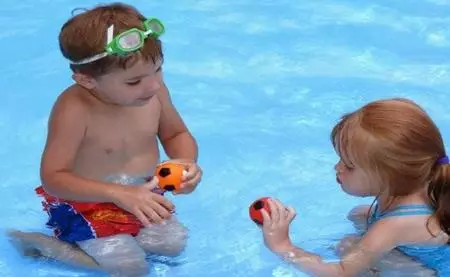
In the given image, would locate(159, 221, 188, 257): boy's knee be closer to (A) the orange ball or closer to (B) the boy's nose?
(A) the orange ball

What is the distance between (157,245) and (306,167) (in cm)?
116

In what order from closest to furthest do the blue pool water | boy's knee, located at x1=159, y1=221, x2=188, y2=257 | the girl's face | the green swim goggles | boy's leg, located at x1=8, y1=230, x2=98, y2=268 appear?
the girl's face, the green swim goggles, boy's leg, located at x1=8, y1=230, x2=98, y2=268, boy's knee, located at x1=159, y1=221, x2=188, y2=257, the blue pool water

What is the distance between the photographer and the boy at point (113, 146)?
321 centimetres

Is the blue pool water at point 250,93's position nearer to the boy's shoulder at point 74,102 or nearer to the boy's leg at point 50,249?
the boy's leg at point 50,249

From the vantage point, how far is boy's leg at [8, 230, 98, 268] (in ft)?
11.5

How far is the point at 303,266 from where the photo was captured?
328 centimetres

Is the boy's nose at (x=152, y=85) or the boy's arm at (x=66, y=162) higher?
the boy's nose at (x=152, y=85)

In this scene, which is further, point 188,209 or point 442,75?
point 442,75

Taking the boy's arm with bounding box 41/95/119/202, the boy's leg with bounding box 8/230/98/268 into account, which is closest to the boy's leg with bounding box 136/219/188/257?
the boy's leg with bounding box 8/230/98/268

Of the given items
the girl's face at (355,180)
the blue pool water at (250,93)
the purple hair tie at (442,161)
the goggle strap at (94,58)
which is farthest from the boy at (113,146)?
the purple hair tie at (442,161)

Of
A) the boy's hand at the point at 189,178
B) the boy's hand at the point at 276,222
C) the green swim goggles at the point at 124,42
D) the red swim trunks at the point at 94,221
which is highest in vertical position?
the green swim goggles at the point at 124,42

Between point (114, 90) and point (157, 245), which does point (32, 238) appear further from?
point (114, 90)

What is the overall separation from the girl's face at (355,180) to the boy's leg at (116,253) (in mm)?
902

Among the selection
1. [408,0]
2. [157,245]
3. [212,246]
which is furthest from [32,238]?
[408,0]
